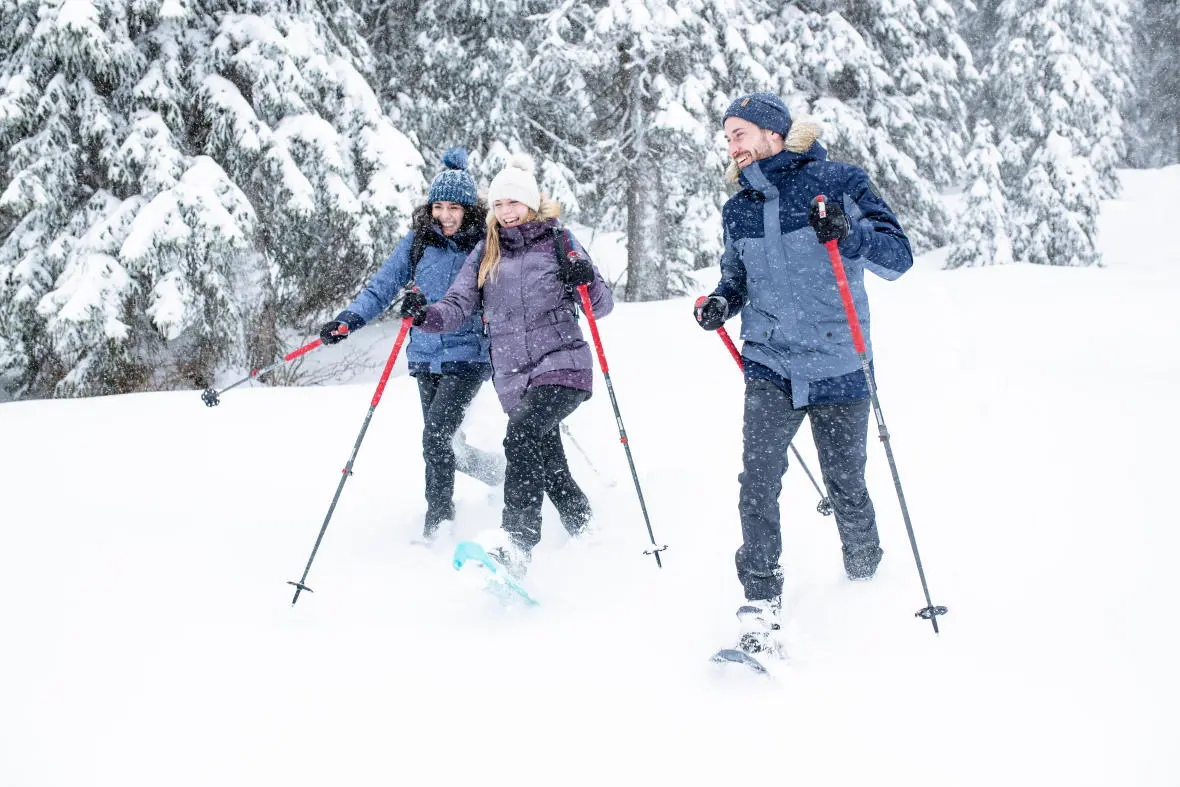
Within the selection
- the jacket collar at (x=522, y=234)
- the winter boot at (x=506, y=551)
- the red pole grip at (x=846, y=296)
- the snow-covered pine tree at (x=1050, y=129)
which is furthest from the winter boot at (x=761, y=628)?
the snow-covered pine tree at (x=1050, y=129)

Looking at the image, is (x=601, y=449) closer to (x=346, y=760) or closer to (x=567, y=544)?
(x=567, y=544)

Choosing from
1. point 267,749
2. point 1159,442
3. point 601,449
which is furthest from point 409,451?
point 1159,442

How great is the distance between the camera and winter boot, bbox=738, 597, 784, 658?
3.09 metres

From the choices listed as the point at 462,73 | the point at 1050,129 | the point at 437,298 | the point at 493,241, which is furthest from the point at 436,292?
the point at 1050,129

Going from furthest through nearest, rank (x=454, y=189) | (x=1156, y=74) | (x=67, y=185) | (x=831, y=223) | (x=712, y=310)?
(x=1156, y=74) → (x=67, y=185) → (x=454, y=189) → (x=712, y=310) → (x=831, y=223)

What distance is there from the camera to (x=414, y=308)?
4062mm

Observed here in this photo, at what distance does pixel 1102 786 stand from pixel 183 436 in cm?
662

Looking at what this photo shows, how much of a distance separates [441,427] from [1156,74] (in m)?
34.0

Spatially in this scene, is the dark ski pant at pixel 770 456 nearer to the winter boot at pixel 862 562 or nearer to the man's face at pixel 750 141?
the winter boot at pixel 862 562

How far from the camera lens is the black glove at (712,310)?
11.2ft

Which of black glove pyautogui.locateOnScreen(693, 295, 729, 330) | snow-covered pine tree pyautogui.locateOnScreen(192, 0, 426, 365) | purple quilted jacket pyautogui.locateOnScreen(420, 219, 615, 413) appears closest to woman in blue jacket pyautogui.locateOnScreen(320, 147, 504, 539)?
purple quilted jacket pyautogui.locateOnScreen(420, 219, 615, 413)

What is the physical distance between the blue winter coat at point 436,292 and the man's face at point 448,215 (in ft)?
0.15

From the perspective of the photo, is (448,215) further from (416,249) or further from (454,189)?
(416,249)

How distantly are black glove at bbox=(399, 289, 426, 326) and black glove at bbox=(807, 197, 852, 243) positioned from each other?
6.29ft
